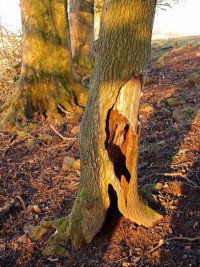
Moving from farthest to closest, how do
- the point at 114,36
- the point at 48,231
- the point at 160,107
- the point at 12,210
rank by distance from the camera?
1. the point at 160,107
2. the point at 12,210
3. the point at 48,231
4. the point at 114,36

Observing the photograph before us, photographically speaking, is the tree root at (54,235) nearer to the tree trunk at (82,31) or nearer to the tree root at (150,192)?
the tree root at (150,192)

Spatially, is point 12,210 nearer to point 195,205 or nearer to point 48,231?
point 48,231

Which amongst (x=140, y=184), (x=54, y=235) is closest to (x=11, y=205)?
(x=54, y=235)

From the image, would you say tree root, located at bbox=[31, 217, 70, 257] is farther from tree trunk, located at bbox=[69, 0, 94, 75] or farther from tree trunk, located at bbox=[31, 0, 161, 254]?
tree trunk, located at bbox=[69, 0, 94, 75]

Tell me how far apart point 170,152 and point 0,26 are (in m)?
6.78

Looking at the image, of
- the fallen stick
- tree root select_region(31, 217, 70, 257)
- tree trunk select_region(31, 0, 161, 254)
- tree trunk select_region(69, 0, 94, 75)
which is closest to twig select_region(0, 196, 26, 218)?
the fallen stick

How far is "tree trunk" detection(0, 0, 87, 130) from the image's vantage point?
7.13m

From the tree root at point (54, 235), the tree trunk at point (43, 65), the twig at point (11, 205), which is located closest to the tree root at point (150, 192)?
the tree root at point (54, 235)

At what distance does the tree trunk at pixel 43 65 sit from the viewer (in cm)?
713

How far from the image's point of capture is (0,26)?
905cm

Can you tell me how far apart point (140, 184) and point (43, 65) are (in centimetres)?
443

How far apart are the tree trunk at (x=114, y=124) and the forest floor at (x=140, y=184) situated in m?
0.19

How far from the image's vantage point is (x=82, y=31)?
11.4m

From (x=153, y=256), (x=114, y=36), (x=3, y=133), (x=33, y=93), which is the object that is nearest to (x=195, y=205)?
(x=153, y=256)
